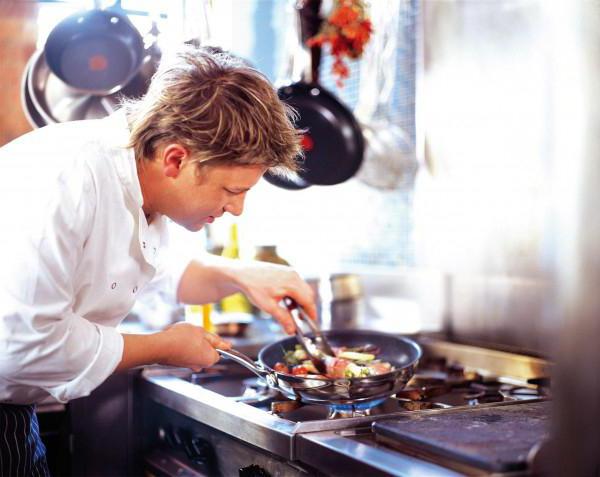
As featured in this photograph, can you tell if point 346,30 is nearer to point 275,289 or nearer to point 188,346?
point 275,289

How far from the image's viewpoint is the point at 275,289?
1658mm

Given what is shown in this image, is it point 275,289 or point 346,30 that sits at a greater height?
point 346,30

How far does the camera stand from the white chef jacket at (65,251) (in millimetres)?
1175

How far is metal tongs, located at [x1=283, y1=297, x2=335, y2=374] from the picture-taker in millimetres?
1586


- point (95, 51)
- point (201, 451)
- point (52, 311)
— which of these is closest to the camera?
point (52, 311)

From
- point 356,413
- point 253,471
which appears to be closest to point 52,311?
point 253,471

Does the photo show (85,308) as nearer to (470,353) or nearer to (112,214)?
(112,214)

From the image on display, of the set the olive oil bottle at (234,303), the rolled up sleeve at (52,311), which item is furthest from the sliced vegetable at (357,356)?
the olive oil bottle at (234,303)

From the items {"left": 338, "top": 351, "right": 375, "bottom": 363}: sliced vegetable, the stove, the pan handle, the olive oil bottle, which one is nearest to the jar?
the olive oil bottle

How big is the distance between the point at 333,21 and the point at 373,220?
684 millimetres

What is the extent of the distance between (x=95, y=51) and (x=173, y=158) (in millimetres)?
727

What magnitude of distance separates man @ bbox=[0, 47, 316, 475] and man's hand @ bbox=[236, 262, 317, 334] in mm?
224

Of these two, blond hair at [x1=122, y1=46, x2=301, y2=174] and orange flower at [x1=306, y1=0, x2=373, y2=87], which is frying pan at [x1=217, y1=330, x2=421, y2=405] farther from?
orange flower at [x1=306, y1=0, x2=373, y2=87]

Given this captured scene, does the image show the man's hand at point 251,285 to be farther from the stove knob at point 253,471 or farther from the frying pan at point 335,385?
the stove knob at point 253,471
